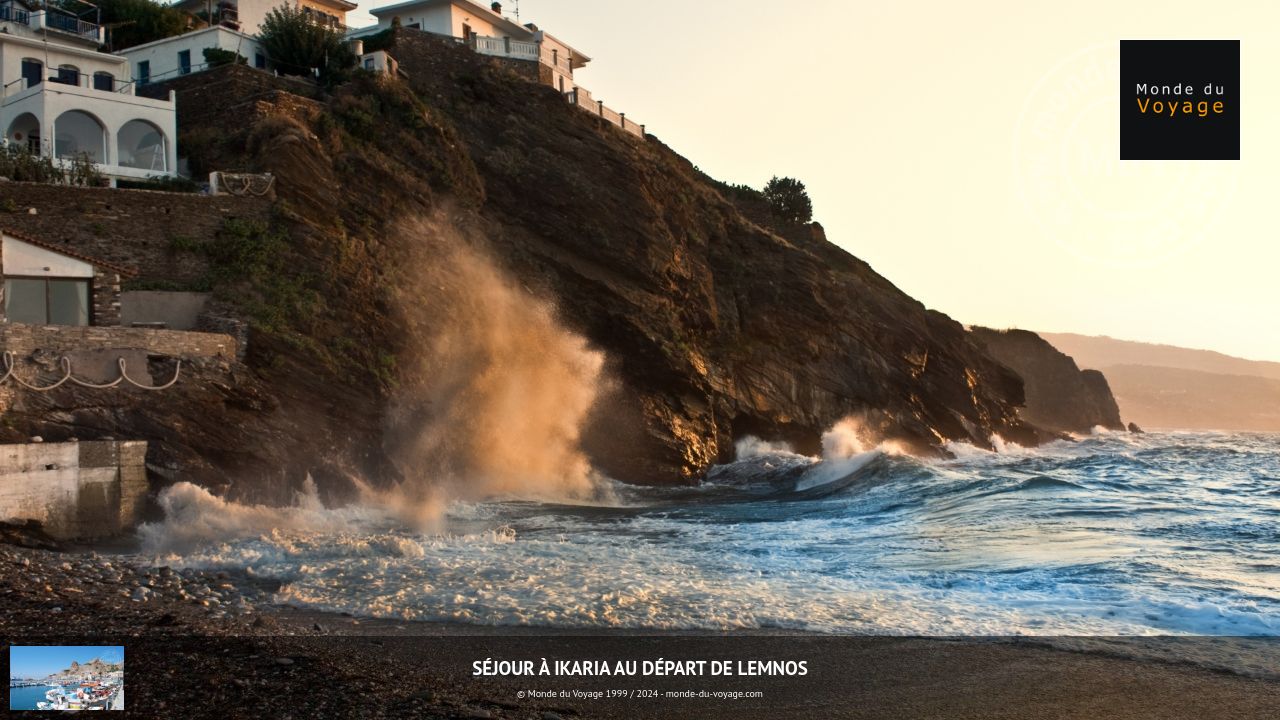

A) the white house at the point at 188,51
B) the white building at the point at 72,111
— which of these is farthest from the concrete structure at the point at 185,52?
the white building at the point at 72,111

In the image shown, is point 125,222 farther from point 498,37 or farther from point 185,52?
point 498,37

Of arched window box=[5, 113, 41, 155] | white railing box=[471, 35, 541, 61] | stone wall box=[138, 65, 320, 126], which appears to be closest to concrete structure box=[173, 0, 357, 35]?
white railing box=[471, 35, 541, 61]

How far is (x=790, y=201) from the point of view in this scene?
56.5 meters

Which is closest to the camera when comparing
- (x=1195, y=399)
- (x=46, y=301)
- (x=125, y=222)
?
Result: (x=46, y=301)

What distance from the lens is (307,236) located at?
28.4 m

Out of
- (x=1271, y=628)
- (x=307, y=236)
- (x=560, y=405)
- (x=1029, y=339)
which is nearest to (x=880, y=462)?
(x=560, y=405)

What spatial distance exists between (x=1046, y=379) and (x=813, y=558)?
68604mm

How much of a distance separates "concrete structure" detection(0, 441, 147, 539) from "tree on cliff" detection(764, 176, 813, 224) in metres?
41.2

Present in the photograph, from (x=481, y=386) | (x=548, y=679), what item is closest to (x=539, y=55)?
(x=481, y=386)

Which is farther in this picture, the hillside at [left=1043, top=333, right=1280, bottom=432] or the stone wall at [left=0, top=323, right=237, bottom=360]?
the hillside at [left=1043, top=333, right=1280, bottom=432]

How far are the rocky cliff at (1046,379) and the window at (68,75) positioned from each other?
63.0m

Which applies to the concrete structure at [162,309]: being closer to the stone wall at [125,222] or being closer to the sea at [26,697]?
the stone wall at [125,222]

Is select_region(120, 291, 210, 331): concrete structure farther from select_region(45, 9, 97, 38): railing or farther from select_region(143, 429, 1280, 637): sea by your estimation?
select_region(45, 9, 97, 38): railing

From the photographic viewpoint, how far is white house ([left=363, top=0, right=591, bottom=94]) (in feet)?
143
